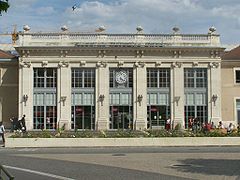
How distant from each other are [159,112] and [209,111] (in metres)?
5.11

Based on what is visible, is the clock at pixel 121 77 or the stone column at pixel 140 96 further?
the clock at pixel 121 77

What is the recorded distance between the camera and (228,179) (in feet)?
43.3

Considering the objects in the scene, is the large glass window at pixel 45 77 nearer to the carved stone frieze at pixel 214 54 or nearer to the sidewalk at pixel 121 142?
the carved stone frieze at pixel 214 54

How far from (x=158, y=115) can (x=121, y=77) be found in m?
5.45

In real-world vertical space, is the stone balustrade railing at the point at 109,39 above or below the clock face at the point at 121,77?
above

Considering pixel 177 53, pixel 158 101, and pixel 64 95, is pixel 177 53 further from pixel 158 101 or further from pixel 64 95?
pixel 64 95

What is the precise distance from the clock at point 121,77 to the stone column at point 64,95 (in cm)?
486

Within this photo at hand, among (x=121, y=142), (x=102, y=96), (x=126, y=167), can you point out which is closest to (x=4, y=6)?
(x=126, y=167)

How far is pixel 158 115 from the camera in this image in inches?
1852

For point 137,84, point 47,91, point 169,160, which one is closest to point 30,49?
point 47,91

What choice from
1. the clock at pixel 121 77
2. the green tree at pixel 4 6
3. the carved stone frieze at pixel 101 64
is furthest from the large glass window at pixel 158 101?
the green tree at pixel 4 6

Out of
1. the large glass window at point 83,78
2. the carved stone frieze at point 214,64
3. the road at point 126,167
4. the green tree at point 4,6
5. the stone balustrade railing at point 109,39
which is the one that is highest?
the stone balustrade railing at point 109,39

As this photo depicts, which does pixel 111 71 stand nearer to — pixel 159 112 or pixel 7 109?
pixel 159 112

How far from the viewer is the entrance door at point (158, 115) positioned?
46.8 metres
